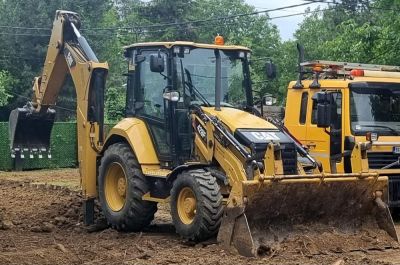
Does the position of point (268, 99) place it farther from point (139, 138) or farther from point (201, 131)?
point (139, 138)

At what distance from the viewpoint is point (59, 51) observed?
12.9 metres

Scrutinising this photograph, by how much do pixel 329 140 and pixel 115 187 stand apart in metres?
3.94

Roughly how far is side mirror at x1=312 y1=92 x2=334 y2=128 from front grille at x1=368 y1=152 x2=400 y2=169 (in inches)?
37.1

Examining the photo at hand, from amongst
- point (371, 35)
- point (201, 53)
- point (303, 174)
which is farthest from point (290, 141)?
point (371, 35)

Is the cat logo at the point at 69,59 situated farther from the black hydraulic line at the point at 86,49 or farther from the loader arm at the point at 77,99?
the black hydraulic line at the point at 86,49

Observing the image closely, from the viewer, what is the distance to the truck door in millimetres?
12641

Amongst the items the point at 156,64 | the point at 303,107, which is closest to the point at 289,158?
the point at 156,64

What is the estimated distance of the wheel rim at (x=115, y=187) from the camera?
37.5 ft

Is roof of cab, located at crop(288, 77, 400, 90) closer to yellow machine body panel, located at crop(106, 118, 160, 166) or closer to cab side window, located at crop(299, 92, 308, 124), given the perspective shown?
cab side window, located at crop(299, 92, 308, 124)

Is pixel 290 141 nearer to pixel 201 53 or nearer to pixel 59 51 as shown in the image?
Result: pixel 201 53

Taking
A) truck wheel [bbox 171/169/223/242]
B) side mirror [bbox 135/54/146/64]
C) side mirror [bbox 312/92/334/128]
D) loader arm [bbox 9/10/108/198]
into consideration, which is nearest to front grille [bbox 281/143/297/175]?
truck wheel [bbox 171/169/223/242]

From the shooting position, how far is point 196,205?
9547mm

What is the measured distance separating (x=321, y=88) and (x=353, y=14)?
128 feet

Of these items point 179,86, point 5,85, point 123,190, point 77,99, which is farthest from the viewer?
point 5,85
